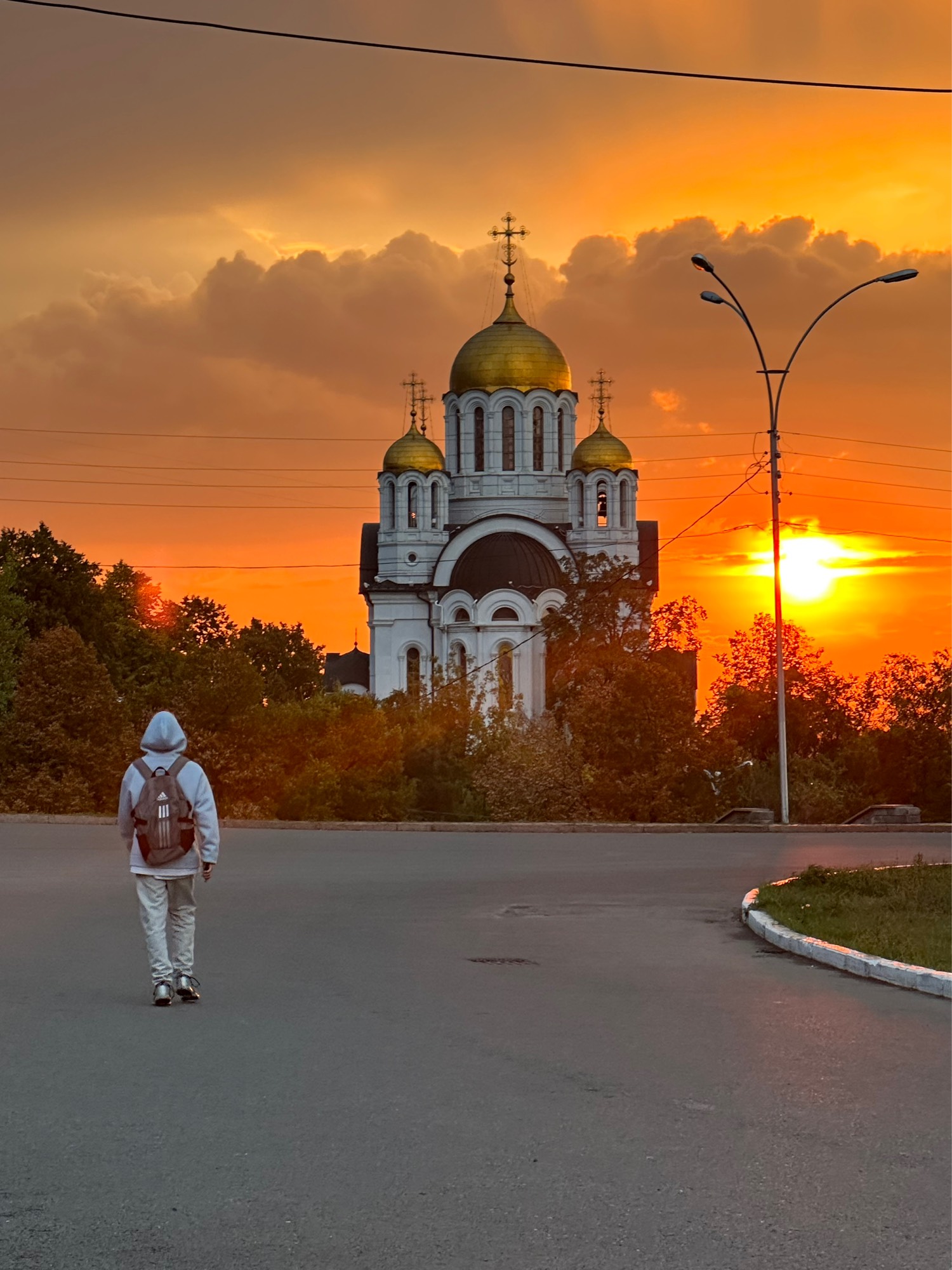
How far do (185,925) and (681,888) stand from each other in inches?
317

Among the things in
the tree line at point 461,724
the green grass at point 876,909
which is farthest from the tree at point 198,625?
the green grass at point 876,909

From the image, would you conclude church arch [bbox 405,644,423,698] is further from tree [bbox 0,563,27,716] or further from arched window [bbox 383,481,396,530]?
tree [bbox 0,563,27,716]

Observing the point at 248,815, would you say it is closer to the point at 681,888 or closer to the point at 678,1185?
the point at 681,888

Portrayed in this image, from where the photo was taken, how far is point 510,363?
3548 inches

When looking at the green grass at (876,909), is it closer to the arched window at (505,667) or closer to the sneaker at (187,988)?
the sneaker at (187,988)

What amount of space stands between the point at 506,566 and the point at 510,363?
531 inches

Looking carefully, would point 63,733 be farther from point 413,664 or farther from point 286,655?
point 413,664

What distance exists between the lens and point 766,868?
64.4 feet

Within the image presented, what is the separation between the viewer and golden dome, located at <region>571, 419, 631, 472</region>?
88.3m

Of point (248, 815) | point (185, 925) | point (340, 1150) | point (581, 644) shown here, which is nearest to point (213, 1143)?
point (340, 1150)

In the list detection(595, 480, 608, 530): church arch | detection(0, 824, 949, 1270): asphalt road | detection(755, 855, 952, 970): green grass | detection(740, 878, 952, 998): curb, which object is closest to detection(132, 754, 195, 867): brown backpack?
detection(0, 824, 949, 1270): asphalt road

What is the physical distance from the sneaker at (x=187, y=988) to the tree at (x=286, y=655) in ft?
205

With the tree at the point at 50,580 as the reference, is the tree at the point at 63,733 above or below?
below

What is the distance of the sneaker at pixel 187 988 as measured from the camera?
31.4 feet
